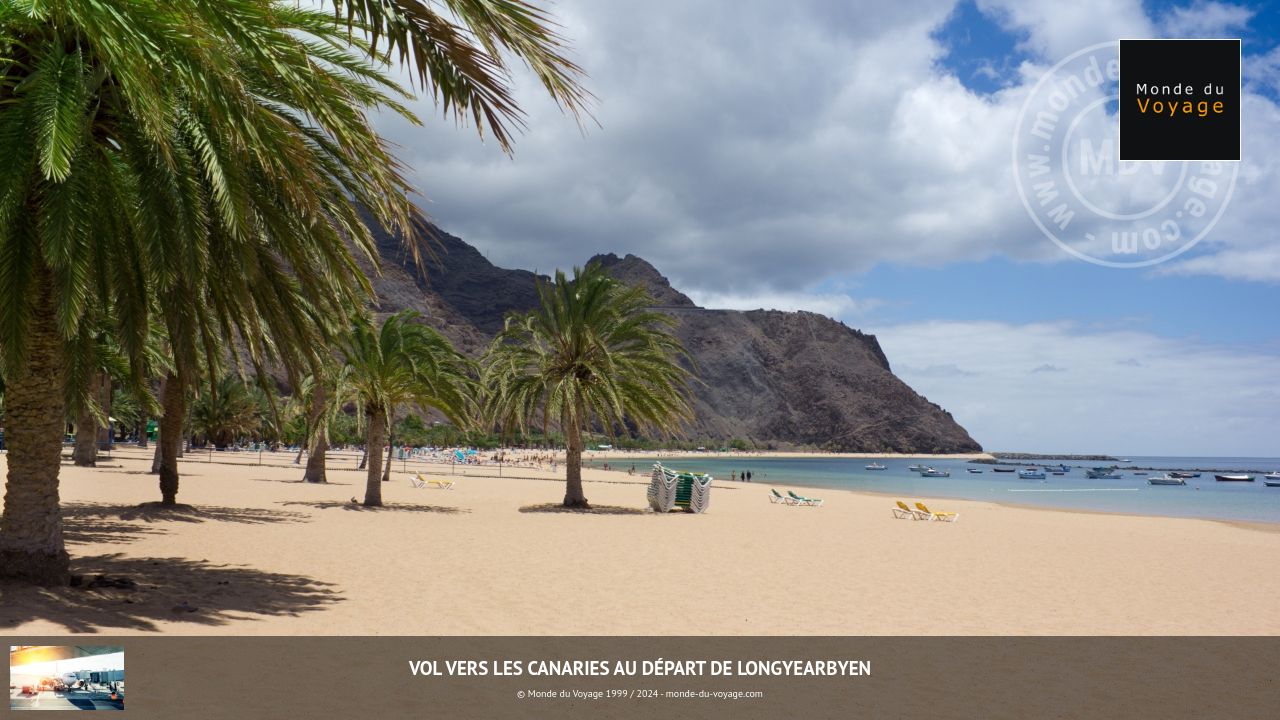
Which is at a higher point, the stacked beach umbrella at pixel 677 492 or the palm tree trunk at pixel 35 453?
the palm tree trunk at pixel 35 453

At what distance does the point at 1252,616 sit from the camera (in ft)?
29.6

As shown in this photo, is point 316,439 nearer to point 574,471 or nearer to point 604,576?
point 574,471

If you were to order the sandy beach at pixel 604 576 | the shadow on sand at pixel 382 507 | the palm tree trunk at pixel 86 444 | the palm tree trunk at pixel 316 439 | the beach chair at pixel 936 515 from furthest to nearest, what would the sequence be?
1. the palm tree trunk at pixel 86 444
2. the palm tree trunk at pixel 316 439
3. the beach chair at pixel 936 515
4. the shadow on sand at pixel 382 507
5. the sandy beach at pixel 604 576

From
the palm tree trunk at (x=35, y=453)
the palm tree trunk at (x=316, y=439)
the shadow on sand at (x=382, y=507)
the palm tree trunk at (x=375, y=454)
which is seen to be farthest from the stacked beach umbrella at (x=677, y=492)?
the palm tree trunk at (x=35, y=453)

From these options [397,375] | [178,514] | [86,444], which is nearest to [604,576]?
[178,514]

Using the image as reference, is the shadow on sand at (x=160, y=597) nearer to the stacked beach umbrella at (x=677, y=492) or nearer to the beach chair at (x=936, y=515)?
the stacked beach umbrella at (x=677, y=492)

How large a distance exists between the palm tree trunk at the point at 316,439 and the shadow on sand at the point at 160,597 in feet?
47.6

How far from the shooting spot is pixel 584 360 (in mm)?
20781

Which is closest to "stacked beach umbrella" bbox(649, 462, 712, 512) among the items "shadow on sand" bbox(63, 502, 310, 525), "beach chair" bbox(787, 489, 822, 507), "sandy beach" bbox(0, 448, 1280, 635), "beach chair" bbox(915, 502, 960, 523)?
"sandy beach" bbox(0, 448, 1280, 635)

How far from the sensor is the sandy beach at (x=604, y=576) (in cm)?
726

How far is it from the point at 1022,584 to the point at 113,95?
472 inches

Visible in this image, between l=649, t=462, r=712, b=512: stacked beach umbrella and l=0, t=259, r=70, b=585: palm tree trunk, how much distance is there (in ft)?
53.0

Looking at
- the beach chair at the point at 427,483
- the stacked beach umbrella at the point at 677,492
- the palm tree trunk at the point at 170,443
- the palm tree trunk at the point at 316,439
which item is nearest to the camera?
the palm tree trunk at the point at 170,443
